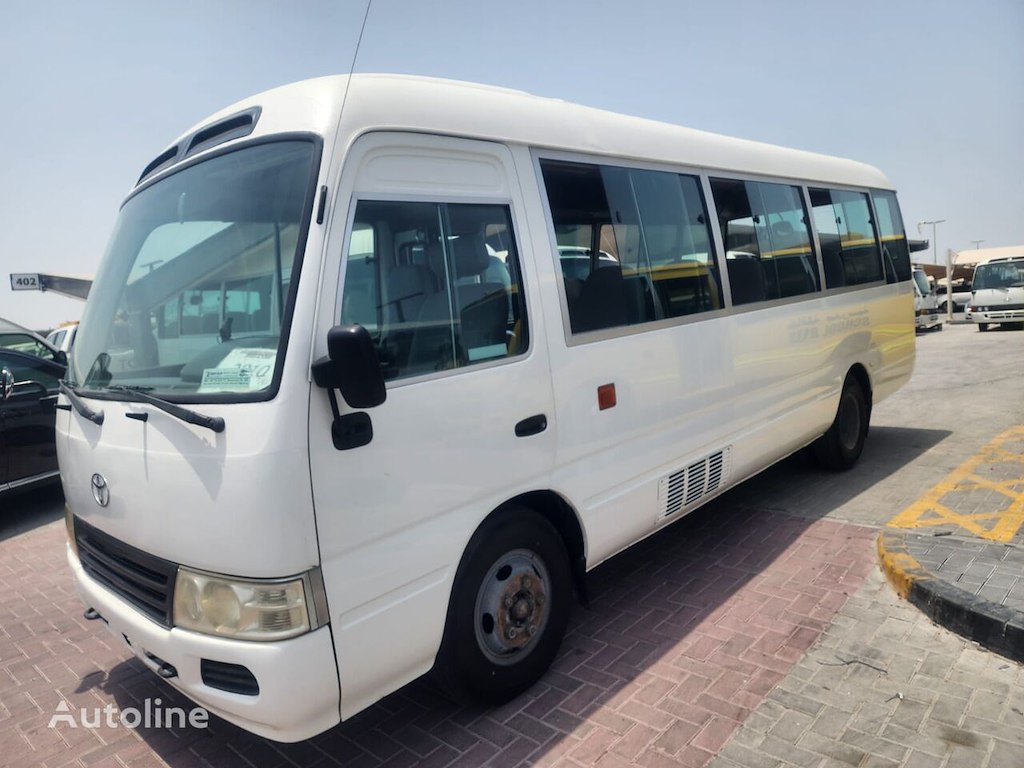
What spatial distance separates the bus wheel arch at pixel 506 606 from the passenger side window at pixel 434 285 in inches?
30.6

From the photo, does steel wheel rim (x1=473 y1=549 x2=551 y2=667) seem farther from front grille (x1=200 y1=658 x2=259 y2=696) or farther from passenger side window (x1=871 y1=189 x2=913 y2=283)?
passenger side window (x1=871 y1=189 x2=913 y2=283)

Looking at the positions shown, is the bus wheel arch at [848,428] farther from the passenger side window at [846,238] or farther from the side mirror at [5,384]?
the side mirror at [5,384]

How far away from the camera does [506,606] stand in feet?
10.6

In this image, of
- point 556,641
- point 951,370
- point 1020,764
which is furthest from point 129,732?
point 951,370

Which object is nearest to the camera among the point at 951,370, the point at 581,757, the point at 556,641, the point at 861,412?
the point at 581,757

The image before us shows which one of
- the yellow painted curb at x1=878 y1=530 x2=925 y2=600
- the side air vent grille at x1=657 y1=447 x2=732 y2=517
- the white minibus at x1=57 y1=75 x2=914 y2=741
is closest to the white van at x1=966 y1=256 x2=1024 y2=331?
the yellow painted curb at x1=878 y1=530 x2=925 y2=600

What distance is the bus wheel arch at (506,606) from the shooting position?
302cm

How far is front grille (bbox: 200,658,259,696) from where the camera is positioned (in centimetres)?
244

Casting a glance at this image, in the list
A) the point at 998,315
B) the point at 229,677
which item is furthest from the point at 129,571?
the point at 998,315

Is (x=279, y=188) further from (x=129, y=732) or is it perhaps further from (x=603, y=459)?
(x=129, y=732)

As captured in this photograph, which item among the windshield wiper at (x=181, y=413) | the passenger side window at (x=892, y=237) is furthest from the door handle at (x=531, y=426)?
→ the passenger side window at (x=892, y=237)

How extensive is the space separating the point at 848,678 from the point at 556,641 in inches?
54.0

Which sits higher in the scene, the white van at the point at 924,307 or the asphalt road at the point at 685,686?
the white van at the point at 924,307

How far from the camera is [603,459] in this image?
11.9 feet
